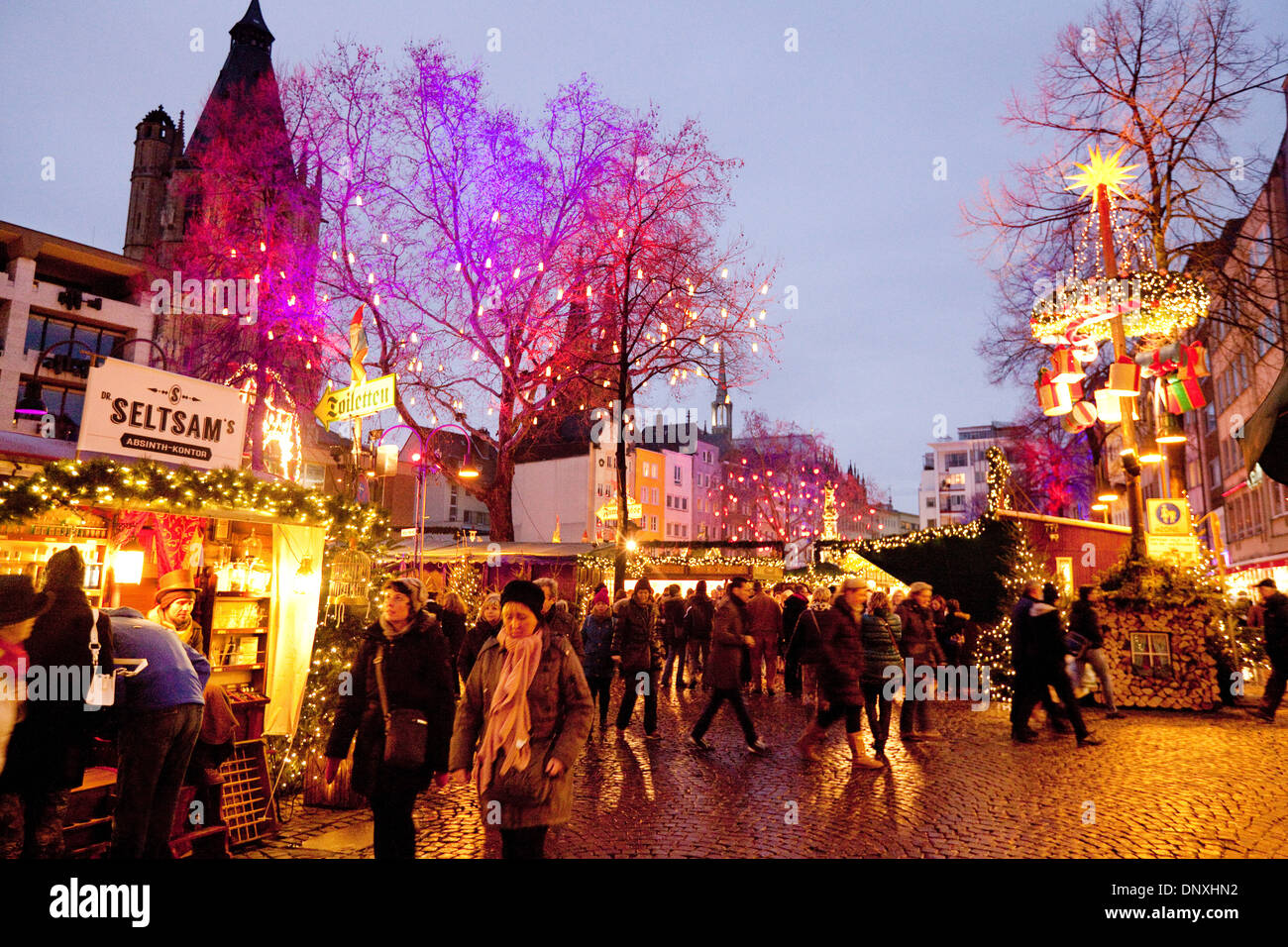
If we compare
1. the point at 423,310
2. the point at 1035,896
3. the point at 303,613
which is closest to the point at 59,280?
the point at 423,310

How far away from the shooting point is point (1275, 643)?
408 inches

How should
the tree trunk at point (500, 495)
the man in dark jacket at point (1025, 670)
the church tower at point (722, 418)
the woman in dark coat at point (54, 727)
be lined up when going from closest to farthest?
the woman in dark coat at point (54, 727), the man in dark jacket at point (1025, 670), the tree trunk at point (500, 495), the church tower at point (722, 418)

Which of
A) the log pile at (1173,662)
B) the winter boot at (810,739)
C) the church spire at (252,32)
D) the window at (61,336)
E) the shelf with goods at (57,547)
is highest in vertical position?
the church spire at (252,32)

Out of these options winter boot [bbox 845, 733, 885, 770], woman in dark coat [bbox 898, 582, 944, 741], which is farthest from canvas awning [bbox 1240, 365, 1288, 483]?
woman in dark coat [bbox 898, 582, 944, 741]

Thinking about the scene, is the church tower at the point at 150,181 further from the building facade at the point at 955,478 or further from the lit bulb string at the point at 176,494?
the building facade at the point at 955,478

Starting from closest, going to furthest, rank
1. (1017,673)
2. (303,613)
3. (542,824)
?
(542,824) < (303,613) < (1017,673)

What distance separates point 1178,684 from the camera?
38.0ft

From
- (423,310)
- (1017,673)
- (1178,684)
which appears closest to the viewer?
(1017,673)

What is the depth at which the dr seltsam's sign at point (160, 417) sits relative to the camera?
19.7ft

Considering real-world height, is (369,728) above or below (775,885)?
above

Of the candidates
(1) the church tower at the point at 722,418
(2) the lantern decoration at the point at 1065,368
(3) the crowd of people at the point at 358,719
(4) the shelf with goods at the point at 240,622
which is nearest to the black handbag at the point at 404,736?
(3) the crowd of people at the point at 358,719

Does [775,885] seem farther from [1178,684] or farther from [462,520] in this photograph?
[462,520]

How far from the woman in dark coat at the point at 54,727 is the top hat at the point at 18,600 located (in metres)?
0.09

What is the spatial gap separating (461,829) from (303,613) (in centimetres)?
267
